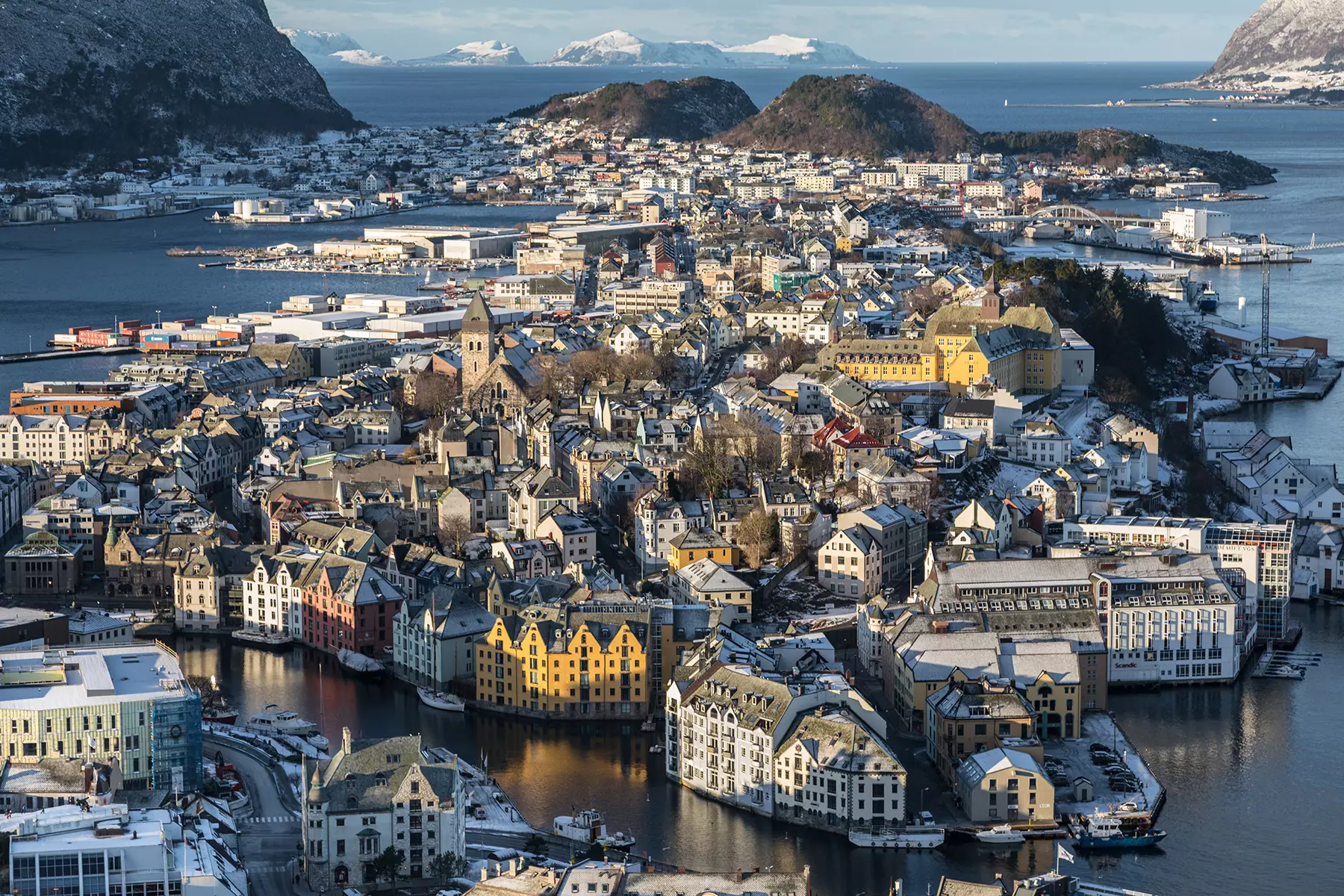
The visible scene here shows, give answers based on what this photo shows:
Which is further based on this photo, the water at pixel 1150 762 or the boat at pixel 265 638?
the boat at pixel 265 638

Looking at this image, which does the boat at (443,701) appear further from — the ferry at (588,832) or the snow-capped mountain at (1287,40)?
the snow-capped mountain at (1287,40)

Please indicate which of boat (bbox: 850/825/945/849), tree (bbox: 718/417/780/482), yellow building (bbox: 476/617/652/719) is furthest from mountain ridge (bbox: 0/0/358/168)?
boat (bbox: 850/825/945/849)

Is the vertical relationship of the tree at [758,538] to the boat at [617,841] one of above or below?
above

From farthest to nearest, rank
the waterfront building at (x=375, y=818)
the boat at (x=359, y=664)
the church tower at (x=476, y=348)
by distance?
the church tower at (x=476, y=348), the boat at (x=359, y=664), the waterfront building at (x=375, y=818)

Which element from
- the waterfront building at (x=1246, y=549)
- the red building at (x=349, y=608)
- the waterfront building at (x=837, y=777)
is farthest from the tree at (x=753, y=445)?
the waterfront building at (x=837, y=777)

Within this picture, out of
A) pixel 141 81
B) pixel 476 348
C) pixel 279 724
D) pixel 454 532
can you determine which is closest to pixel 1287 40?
pixel 141 81

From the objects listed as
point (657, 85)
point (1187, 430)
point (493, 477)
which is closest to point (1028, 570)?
point (493, 477)

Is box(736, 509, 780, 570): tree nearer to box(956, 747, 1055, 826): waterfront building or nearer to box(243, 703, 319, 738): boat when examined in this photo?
box(243, 703, 319, 738): boat

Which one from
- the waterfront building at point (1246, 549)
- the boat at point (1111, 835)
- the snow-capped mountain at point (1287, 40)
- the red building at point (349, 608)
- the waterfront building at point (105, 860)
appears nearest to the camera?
the waterfront building at point (105, 860)

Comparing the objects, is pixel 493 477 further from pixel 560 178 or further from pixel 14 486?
pixel 560 178
